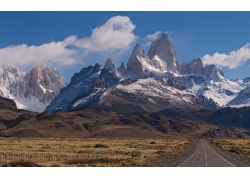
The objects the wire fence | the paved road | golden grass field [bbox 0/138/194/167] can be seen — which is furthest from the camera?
the wire fence

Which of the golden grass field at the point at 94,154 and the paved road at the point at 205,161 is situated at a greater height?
the golden grass field at the point at 94,154

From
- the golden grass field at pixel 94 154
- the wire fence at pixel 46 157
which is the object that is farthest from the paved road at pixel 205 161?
the wire fence at pixel 46 157

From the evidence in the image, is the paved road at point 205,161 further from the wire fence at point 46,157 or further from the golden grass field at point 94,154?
the wire fence at point 46,157

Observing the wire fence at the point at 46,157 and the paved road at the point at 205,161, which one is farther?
the wire fence at the point at 46,157

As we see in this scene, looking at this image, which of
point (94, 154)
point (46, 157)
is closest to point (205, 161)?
point (46, 157)

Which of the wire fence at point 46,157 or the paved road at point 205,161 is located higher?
the wire fence at point 46,157

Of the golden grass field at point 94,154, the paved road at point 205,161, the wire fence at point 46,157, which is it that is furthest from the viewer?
the wire fence at point 46,157

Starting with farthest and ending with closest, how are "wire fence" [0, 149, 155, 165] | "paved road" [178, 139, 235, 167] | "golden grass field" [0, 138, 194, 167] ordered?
"wire fence" [0, 149, 155, 165] < "golden grass field" [0, 138, 194, 167] < "paved road" [178, 139, 235, 167]

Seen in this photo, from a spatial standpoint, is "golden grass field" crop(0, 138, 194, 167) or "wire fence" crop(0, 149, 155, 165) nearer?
"golden grass field" crop(0, 138, 194, 167)

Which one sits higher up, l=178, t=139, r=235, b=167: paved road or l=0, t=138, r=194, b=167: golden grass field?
l=0, t=138, r=194, b=167: golden grass field

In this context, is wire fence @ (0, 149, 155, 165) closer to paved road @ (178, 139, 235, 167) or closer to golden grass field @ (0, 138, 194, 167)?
golden grass field @ (0, 138, 194, 167)

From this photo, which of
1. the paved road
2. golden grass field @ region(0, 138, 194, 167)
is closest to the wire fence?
golden grass field @ region(0, 138, 194, 167)

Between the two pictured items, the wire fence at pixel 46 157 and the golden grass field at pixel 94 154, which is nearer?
the golden grass field at pixel 94 154

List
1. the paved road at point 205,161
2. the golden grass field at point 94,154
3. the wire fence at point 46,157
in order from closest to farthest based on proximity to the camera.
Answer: the paved road at point 205,161
the golden grass field at point 94,154
the wire fence at point 46,157
